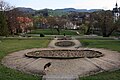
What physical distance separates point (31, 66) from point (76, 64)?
8.29 feet

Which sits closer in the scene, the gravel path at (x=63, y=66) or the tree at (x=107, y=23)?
the gravel path at (x=63, y=66)

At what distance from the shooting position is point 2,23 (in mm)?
31594

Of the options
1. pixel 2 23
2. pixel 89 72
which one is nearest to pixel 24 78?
pixel 89 72

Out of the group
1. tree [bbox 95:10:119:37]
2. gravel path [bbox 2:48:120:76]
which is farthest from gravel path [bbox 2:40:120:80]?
tree [bbox 95:10:119:37]

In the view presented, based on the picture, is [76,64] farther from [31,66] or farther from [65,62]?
[31,66]

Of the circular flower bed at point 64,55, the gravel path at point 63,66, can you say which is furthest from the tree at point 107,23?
the gravel path at point 63,66

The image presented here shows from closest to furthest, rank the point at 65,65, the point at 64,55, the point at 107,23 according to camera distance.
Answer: the point at 65,65 < the point at 64,55 < the point at 107,23

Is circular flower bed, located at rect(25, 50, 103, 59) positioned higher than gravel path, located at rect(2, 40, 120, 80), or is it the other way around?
gravel path, located at rect(2, 40, 120, 80)

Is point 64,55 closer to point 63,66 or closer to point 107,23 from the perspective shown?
point 63,66

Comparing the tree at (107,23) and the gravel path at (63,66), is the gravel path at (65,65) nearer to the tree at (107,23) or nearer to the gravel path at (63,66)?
the gravel path at (63,66)

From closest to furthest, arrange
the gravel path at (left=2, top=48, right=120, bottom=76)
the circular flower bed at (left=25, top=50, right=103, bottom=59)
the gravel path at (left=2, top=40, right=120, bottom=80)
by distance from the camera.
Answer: the gravel path at (left=2, top=40, right=120, bottom=80) → the gravel path at (left=2, top=48, right=120, bottom=76) → the circular flower bed at (left=25, top=50, right=103, bottom=59)

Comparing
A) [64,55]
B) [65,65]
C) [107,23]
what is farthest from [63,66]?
[107,23]

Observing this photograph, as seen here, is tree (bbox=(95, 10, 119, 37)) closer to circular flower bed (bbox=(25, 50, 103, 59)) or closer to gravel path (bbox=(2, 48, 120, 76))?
circular flower bed (bbox=(25, 50, 103, 59))

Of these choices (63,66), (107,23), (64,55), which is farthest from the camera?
(107,23)
